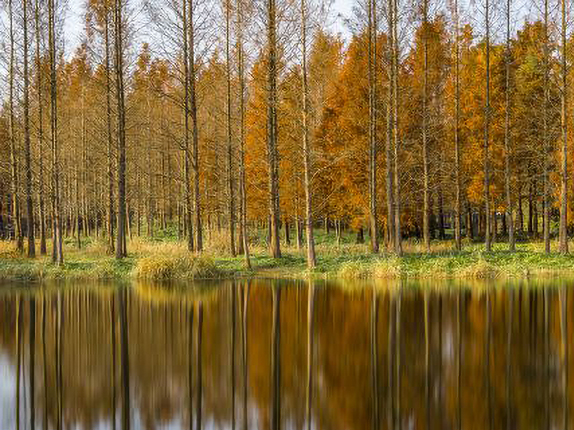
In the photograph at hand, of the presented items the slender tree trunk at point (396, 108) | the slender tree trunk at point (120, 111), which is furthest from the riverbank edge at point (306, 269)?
the slender tree trunk at point (120, 111)

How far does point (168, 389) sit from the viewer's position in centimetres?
822

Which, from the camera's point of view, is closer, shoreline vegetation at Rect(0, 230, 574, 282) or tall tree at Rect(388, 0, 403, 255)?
shoreline vegetation at Rect(0, 230, 574, 282)

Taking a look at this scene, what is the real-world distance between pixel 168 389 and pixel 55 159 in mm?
20106

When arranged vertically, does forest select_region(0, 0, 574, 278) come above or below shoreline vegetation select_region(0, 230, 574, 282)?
above

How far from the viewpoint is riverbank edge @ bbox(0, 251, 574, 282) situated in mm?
22922

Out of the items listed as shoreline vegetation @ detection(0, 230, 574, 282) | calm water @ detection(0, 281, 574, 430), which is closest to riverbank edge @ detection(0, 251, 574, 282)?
shoreline vegetation @ detection(0, 230, 574, 282)

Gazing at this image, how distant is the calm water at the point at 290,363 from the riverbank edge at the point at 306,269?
619 cm

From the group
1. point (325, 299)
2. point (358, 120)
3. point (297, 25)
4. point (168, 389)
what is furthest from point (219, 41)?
point (168, 389)

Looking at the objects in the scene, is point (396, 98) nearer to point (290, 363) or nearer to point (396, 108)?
point (396, 108)

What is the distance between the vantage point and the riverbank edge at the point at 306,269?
22.9 metres

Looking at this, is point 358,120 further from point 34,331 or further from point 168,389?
point 168,389

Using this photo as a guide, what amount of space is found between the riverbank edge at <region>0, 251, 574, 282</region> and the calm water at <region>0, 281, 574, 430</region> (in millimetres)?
6192

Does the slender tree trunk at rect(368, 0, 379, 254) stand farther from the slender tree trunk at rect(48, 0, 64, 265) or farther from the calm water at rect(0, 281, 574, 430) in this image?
the slender tree trunk at rect(48, 0, 64, 265)

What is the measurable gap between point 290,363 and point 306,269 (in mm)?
14675
